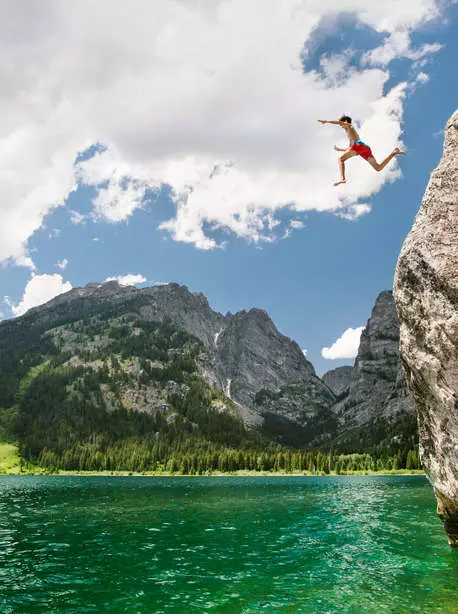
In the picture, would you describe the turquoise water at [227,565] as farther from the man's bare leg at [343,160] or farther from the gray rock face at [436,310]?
the man's bare leg at [343,160]

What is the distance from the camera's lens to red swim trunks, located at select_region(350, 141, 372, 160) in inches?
788

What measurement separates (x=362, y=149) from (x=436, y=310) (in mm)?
8203

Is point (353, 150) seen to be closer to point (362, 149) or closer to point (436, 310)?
point (362, 149)

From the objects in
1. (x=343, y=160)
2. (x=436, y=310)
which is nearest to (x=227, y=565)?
(x=436, y=310)

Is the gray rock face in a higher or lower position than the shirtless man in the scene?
lower

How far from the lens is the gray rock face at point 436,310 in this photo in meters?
20.0

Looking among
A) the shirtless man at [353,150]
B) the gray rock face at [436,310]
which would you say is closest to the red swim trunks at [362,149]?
the shirtless man at [353,150]

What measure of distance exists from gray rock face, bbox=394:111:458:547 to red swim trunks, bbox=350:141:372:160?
4570mm

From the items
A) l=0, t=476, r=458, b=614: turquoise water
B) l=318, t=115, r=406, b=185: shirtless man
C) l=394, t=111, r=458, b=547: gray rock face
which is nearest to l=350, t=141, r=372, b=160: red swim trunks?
l=318, t=115, r=406, b=185: shirtless man

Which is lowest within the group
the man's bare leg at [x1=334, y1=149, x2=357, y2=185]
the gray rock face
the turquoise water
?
the turquoise water

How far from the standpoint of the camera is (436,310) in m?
20.6

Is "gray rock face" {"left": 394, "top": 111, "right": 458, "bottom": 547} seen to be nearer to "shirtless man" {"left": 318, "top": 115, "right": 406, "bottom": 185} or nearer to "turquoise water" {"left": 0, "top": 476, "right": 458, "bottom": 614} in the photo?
"shirtless man" {"left": 318, "top": 115, "right": 406, "bottom": 185}

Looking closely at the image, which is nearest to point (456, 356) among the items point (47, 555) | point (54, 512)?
point (47, 555)

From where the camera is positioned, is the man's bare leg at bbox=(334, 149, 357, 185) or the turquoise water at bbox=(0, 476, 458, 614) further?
the turquoise water at bbox=(0, 476, 458, 614)
